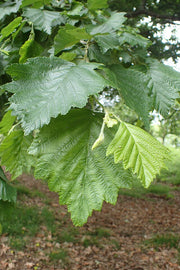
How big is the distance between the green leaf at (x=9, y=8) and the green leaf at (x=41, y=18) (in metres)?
0.14

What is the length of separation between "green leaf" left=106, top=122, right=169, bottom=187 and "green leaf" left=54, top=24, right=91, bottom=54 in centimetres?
28

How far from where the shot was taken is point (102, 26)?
0.77 m

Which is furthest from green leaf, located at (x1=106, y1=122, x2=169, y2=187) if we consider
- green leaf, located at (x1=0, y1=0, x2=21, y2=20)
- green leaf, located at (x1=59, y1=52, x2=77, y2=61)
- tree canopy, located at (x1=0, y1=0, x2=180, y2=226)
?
green leaf, located at (x1=0, y1=0, x2=21, y2=20)

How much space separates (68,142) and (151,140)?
22cm

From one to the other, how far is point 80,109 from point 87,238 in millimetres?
5294

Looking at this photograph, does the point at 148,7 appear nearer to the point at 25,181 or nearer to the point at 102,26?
the point at 102,26

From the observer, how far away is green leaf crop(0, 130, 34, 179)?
0.79 m

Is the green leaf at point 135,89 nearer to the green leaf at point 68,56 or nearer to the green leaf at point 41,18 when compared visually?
the green leaf at point 68,56

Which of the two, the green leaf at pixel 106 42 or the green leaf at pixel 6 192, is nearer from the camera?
the green leaf at pixel 106 42

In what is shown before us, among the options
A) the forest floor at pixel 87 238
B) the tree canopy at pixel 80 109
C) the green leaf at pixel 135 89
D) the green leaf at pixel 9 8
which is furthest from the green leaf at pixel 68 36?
the forest floor at pixel 87 238

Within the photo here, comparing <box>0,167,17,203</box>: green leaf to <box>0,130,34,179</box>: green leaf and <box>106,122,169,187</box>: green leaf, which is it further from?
<box>106,122,169,187</box>: green leaf

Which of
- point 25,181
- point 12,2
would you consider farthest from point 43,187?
point 12,2

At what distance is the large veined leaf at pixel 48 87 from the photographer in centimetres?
50

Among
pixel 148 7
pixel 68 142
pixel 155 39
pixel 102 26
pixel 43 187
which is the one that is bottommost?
pixel 43 187
